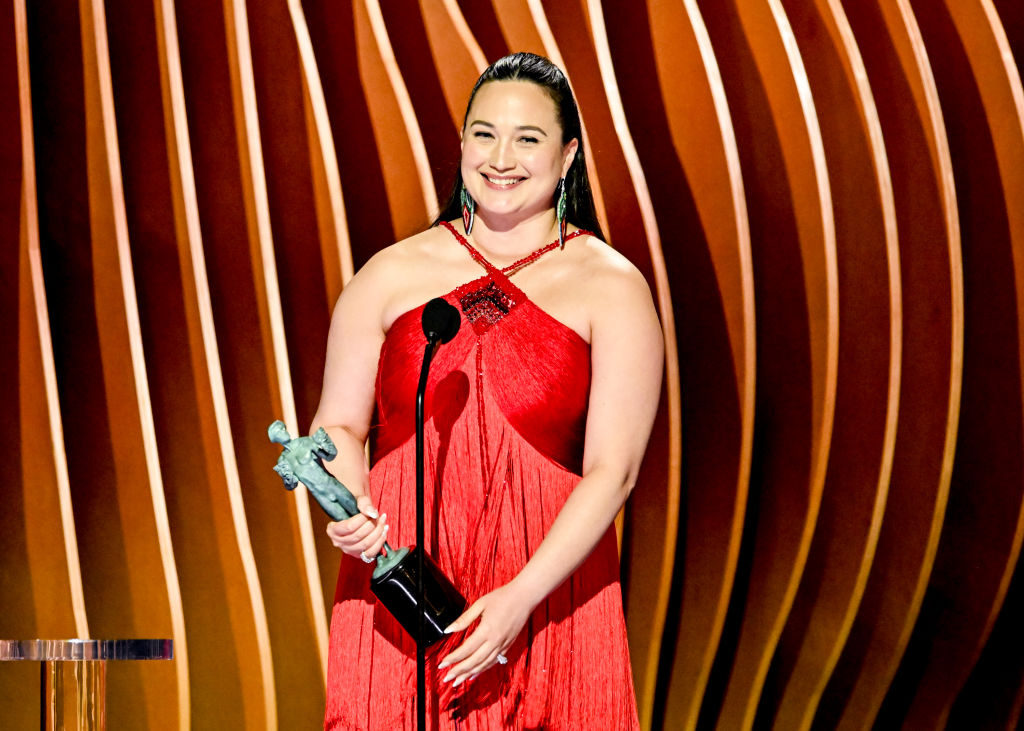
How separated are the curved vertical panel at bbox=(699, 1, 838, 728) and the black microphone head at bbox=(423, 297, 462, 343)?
1.02 metres

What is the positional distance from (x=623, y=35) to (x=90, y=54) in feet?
3.49

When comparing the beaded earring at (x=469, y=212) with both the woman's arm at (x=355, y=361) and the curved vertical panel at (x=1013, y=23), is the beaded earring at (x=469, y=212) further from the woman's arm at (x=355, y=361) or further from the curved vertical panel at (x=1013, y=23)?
the curved vertical panel at (x=1013, y=23)

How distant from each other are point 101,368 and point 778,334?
1.34 metres

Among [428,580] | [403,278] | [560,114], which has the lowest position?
[428,580]

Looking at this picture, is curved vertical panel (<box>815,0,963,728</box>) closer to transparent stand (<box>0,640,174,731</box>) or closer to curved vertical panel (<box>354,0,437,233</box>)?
curved vertical panel (<box>354,0,437,233</box>)

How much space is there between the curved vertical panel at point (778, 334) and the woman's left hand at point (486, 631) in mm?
904

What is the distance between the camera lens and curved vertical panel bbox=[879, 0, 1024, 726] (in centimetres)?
229

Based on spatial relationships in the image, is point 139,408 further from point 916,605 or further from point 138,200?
point 916,605

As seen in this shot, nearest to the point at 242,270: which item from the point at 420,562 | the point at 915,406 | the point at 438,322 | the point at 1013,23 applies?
the point at 438,322

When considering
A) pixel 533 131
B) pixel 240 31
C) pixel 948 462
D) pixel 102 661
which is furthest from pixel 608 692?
pixel 240 31

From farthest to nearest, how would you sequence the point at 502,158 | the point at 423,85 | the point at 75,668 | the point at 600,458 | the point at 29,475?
1. the point at 423,85
2. the point at 29,475
3. the point at 502,158
4. the point at 600,458
5. the point at 75,668

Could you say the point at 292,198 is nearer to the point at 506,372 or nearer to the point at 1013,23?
the point at 506,372

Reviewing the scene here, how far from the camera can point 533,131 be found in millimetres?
1810

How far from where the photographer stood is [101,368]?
7.44 ft
